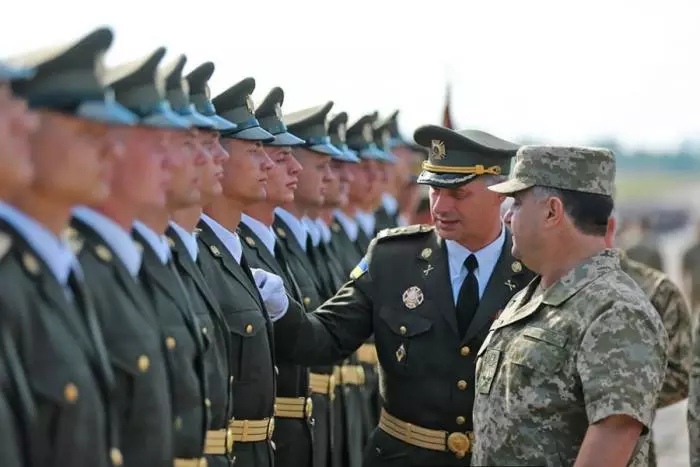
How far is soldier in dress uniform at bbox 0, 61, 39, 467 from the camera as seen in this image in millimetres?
3834

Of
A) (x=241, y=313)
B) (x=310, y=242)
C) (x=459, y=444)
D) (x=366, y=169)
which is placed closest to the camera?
(x=241, y=313)

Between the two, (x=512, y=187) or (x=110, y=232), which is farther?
(x=512, y=187)

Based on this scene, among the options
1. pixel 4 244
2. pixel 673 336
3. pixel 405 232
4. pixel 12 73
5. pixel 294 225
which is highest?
pixel 12 73

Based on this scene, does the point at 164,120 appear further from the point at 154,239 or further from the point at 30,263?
the point at 30,263

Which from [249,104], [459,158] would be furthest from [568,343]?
[249,104]

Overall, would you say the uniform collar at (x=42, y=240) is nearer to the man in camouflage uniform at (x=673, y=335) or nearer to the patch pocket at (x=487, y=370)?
the patch pocket at (x=487, y=370)

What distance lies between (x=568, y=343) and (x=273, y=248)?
8.32 ft

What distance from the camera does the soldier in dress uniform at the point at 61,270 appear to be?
3.99 metres

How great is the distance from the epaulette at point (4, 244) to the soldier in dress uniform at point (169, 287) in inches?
30.5

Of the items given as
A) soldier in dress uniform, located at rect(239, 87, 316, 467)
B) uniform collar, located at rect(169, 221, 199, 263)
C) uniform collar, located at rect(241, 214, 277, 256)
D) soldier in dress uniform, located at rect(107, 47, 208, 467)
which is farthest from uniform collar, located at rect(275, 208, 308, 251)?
soldier in dress uniform, located at rect(107, 47, 208, 467)

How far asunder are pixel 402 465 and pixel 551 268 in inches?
60.6

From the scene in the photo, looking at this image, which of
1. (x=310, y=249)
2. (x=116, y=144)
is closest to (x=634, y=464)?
(x=116, y=144)

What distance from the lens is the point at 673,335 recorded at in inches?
304

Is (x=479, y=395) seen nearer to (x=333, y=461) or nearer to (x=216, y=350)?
(x=216, y=350)
